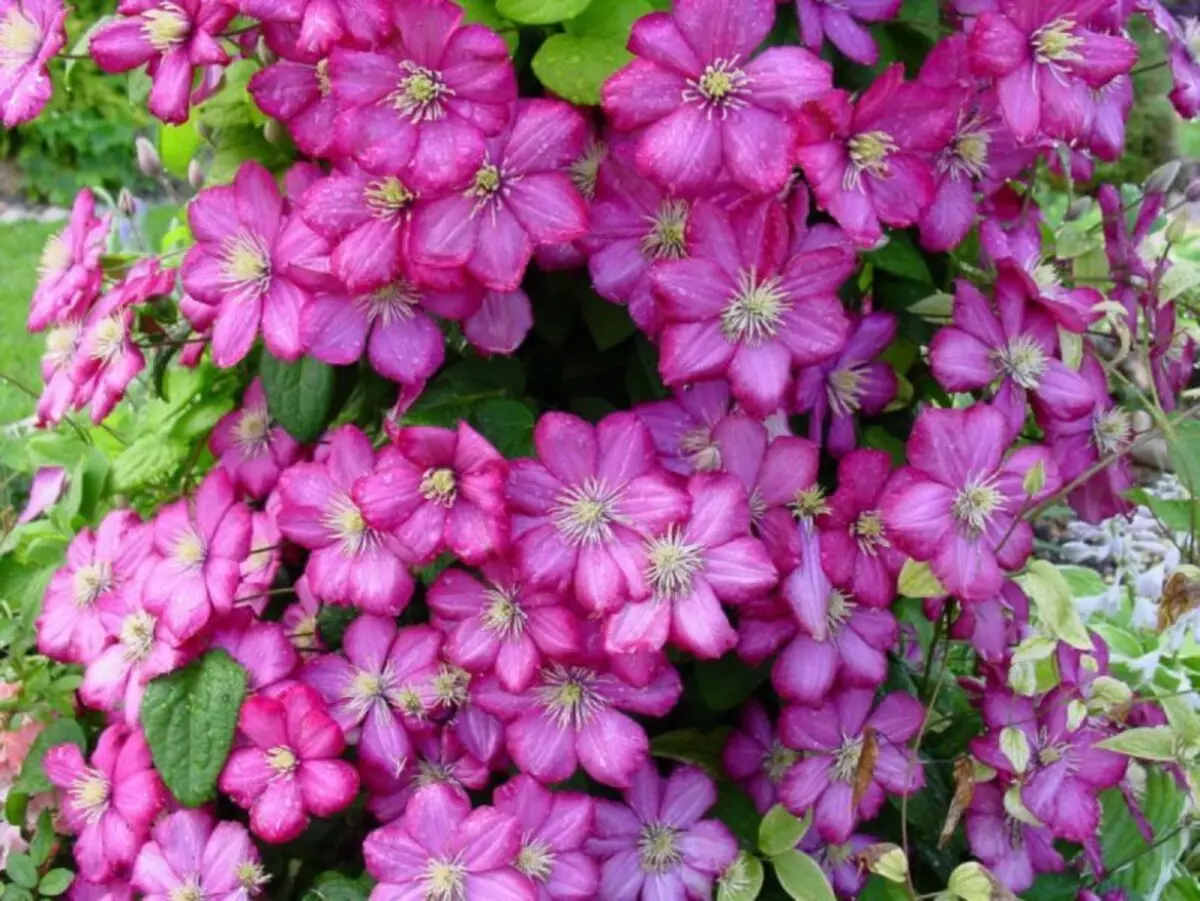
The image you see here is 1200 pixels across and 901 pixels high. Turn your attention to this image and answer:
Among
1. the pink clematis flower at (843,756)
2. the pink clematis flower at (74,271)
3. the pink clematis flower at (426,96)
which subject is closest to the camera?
the pink clematis flower at (426,96)

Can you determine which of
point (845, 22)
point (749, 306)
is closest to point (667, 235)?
point (749, 306)

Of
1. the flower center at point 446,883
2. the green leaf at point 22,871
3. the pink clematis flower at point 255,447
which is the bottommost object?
the green leaf at point 22,871

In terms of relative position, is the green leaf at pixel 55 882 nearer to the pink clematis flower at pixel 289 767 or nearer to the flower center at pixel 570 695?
the pink clematis flower at pixel 289 767

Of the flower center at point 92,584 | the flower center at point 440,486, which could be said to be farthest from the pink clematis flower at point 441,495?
→ the flower center at point 92,584

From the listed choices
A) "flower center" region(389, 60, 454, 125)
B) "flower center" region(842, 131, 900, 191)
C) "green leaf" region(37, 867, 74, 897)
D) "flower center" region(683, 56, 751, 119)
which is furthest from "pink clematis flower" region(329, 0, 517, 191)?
"green leaf" region(37, 867, 74, 897)

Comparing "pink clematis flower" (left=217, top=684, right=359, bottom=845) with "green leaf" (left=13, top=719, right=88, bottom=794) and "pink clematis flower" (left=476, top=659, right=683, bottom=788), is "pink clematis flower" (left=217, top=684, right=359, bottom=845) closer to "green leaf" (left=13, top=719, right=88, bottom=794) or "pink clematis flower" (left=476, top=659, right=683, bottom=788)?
"pink clematis flower" (left=476, top=659, right=683, bottom=788)

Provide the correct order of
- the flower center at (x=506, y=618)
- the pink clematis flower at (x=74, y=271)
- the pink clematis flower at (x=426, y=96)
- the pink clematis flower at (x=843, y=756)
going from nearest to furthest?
1. the pink clematis flower at (x=426, y=96)
2. the flower center at (x=506, y=618)
3. the pink clematis flower at (x=843, y=756)
4. the pink clematis flower at (x=74, y=271)

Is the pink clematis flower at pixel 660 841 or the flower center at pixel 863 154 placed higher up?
the flower center at pixel 863 154
